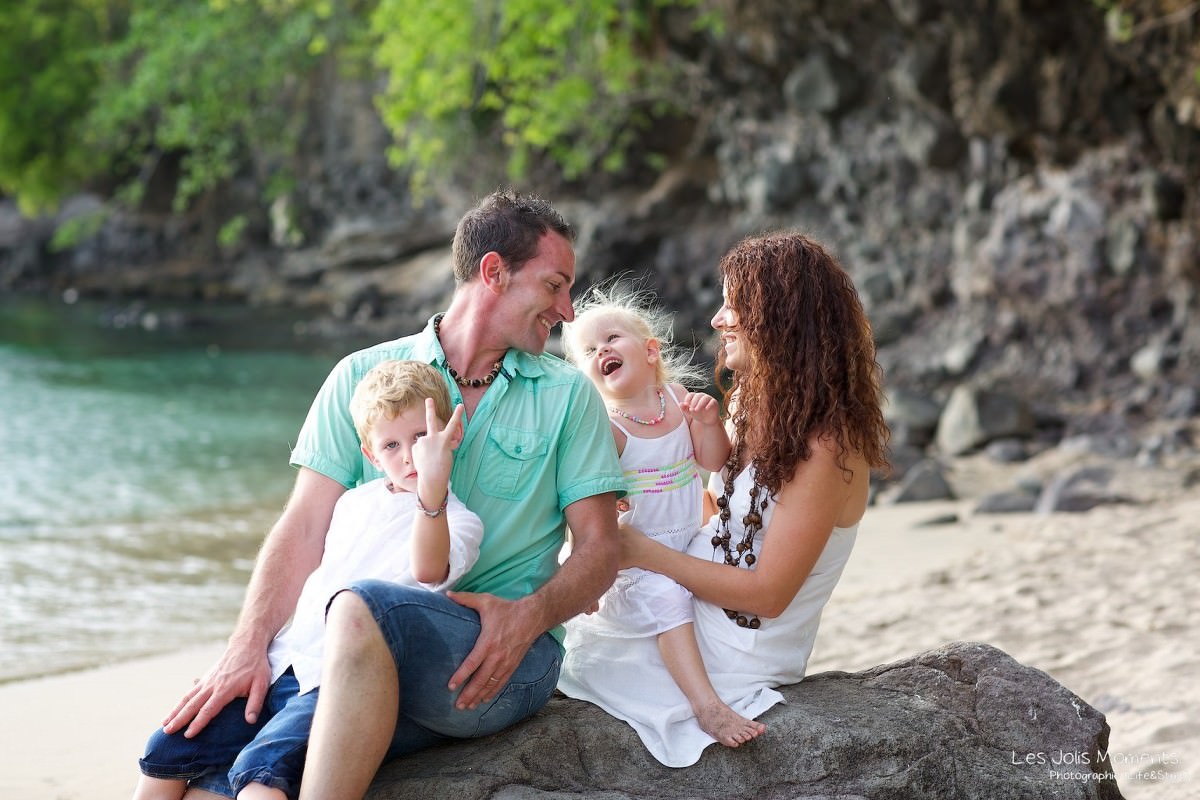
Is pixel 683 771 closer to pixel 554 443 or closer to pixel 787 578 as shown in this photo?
pixel 787 578

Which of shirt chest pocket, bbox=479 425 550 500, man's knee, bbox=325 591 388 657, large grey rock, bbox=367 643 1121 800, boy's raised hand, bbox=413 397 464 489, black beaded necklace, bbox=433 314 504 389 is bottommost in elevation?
large grey rock, bbox=367 643 1121 800

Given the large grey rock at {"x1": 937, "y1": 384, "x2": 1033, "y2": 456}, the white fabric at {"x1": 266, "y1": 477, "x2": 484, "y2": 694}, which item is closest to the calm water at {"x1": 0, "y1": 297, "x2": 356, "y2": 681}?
the white fabric at {"x1": 266, "y1": 477, "x2": 484, "y2": 694}

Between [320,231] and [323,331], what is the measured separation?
20.2 ft

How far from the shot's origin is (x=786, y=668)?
3363 mm

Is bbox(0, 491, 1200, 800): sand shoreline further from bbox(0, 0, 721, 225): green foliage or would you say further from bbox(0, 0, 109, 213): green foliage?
bbox(0, 0, 109, 213): green foliage

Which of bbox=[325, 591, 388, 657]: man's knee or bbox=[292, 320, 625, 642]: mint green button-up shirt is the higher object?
bbox=[292, 320, 625, 642]: mint green button-up shirt

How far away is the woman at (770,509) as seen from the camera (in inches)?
127

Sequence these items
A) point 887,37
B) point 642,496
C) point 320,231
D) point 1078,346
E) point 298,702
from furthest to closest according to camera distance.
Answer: point 320,231 → point 887,37 → point 1078,346 → point 642,496 → point 298,702

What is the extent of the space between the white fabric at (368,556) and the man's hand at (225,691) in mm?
53

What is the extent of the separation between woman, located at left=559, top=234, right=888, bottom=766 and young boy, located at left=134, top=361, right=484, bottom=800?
0.57m

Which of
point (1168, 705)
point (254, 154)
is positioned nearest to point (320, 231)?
point (254, 154)

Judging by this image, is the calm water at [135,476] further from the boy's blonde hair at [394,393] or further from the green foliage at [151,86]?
the boy's blonde hair at [394,393]

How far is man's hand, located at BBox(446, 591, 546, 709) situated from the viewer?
295 cm

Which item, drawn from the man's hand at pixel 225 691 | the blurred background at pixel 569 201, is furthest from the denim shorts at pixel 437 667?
the blurred background at pixel 569 201
